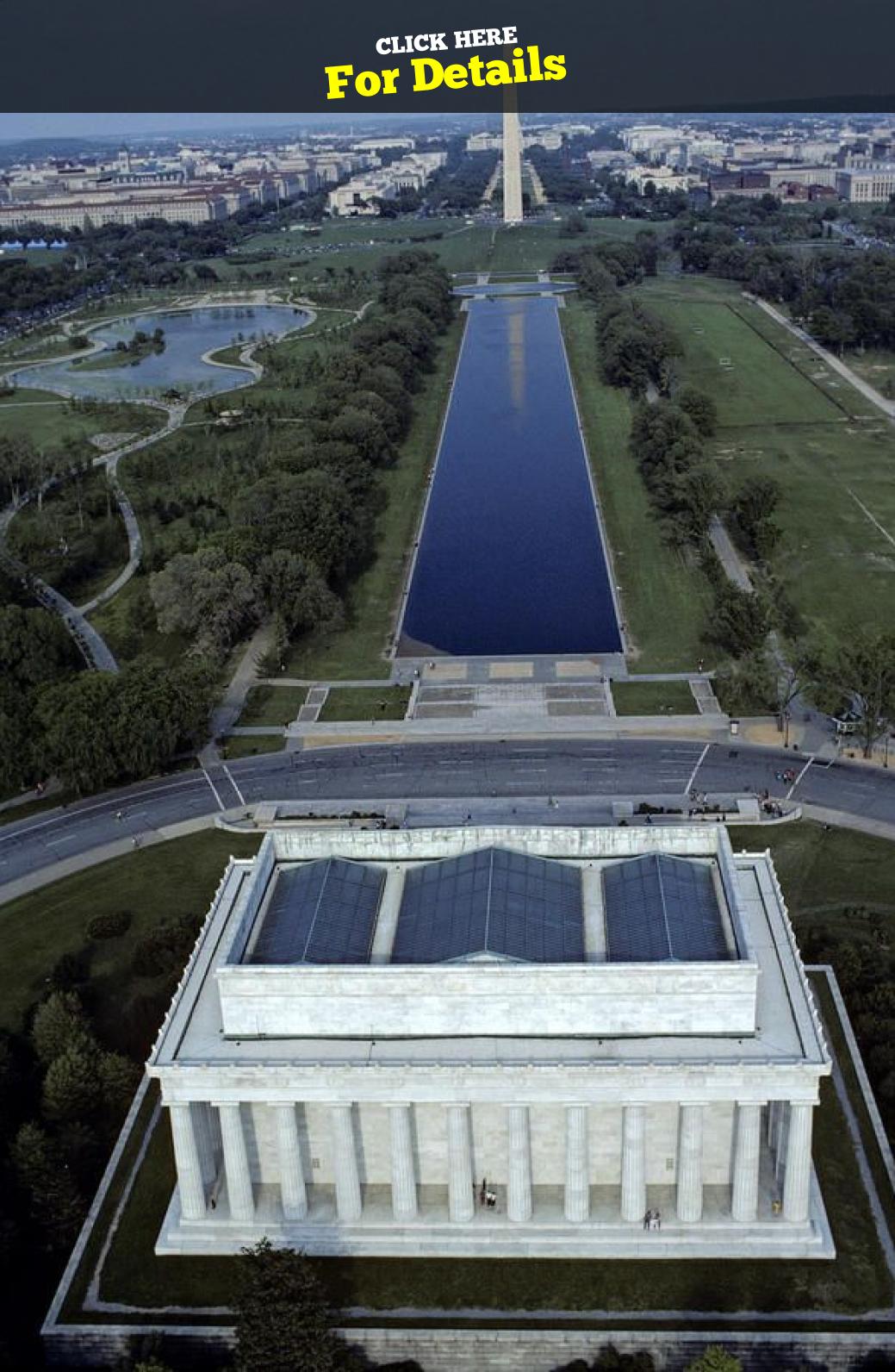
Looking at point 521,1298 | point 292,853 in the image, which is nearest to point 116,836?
point 292,853

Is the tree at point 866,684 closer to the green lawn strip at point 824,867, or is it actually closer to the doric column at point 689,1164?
the green lawn strip at point 824,867

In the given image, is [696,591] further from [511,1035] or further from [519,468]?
[511,1035]

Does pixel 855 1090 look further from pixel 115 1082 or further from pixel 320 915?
pixel 115 1082

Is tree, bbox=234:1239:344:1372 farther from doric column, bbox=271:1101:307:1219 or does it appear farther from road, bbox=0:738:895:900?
road, bbox=0:738:895:900

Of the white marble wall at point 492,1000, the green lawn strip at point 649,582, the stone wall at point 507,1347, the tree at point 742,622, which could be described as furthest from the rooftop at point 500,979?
the green lawn strip at point 649,582

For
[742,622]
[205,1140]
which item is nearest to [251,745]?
[742,622]

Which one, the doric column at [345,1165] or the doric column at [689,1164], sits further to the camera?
the doric column at [345,1165]
